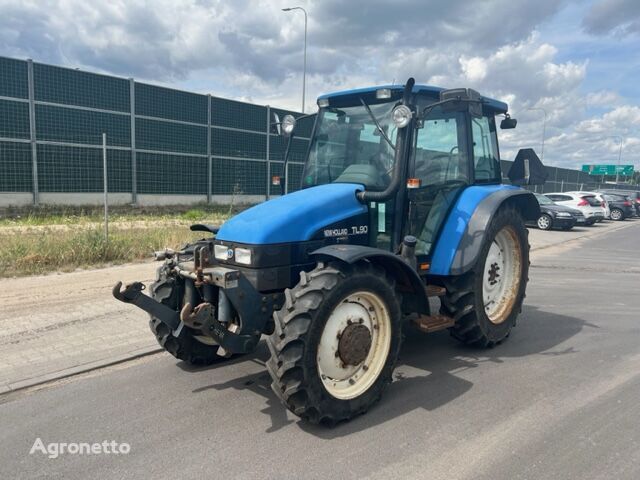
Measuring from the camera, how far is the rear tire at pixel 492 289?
4.86m

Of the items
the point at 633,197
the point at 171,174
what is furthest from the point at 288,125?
the point at 633,197

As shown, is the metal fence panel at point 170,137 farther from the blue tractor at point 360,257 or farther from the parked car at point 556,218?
the blue tractor at point 360,257

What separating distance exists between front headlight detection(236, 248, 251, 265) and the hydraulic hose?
114 cm

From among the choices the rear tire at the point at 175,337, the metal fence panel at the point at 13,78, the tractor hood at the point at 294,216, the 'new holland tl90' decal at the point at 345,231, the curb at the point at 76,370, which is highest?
the metal fence panel at the point at 13,78

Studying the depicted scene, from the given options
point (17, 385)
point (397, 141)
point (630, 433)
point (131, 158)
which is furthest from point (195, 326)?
point (131, 158)

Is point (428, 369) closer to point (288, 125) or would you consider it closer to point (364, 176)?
point (364, 176)

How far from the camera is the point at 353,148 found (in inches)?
191

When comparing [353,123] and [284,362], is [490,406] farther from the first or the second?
[353,123]

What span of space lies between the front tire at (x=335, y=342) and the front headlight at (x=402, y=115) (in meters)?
1.22

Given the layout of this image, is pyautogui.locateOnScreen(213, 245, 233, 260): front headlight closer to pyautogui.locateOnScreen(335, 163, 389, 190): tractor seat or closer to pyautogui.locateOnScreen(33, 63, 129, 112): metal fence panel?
pyautogui.locateOnScreen(335, 163, 389, 190): tractor seat

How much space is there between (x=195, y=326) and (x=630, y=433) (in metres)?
3.15

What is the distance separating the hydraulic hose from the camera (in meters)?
4.19

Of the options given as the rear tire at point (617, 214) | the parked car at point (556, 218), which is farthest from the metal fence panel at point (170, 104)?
the rear tire at point (617, 214)

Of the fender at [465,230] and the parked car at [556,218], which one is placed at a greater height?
the fender at [465,230]
